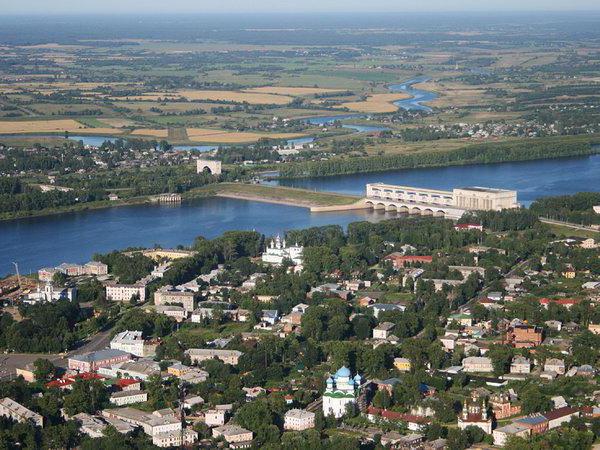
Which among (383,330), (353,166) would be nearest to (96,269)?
(383,330)

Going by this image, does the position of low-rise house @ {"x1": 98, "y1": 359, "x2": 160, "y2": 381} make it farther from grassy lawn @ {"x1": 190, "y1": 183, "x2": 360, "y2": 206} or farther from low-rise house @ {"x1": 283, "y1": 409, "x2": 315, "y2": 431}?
grassy lawn @ {"x1": 190, "y1": 183, "x2": 360, "y2": 206}

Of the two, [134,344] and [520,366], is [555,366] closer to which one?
[520,366]

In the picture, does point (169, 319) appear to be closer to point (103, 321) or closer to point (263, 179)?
point (103, 321)

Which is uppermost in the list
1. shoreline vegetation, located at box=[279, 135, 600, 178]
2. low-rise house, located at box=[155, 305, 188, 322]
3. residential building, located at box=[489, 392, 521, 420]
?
residential building, located at box=[489, 392, 521, 420]

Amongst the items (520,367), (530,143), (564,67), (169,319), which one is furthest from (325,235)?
(564,67)

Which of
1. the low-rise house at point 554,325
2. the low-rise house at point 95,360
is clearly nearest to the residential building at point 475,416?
the low-rise house at point 554,325

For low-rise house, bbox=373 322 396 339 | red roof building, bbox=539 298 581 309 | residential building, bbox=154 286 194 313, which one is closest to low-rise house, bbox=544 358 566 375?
low-rise house, bbox=373 322 396 339
